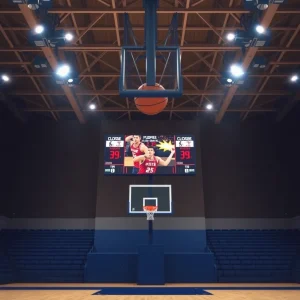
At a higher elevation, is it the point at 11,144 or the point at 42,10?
the point at 42,10

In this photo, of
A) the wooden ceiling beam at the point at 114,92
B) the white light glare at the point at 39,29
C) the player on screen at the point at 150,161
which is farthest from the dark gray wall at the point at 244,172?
the white light glare at the point at 39,29

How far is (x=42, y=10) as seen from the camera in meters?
9.53

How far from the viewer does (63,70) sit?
11234mm

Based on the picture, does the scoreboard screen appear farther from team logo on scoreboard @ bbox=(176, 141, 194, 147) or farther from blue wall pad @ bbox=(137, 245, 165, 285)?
blue wall pad @ bbox=(137, 245, 165, 285)

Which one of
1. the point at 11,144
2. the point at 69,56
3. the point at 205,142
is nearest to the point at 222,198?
the point at 205,142

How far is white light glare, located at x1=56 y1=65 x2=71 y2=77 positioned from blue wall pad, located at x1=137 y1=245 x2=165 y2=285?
617cm

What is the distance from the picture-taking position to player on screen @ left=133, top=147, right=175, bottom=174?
12.3 meters

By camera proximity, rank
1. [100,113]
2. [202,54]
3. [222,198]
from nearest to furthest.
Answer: [202,54]
[222,198]
[100,113]

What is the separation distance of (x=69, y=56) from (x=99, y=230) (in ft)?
22.7

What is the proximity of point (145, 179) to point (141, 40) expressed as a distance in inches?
231

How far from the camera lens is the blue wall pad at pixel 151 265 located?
1080cm

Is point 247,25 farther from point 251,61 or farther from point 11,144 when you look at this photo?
point 11,144

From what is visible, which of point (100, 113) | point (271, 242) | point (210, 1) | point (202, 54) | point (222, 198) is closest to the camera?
point (210, 1)

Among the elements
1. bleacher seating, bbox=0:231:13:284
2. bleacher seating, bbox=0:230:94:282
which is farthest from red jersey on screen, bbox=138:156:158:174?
bleacher seating, bbox=0:231:13:284
